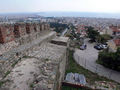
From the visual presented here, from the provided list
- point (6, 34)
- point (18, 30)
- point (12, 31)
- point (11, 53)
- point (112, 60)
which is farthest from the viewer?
point (112, 60)

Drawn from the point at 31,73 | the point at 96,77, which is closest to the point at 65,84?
the point at 31,73

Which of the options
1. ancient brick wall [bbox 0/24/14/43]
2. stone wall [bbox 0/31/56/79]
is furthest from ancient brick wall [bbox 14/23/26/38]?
ancient brick wall [bbox 0/24/14/43]

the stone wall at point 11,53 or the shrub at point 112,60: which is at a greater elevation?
the stone wall at point 11,53

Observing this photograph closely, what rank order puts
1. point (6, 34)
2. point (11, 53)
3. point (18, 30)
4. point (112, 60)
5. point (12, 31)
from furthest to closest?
point (112, 60), point (18, 30), point (12, 31), point (6, 34), point (11, 53)

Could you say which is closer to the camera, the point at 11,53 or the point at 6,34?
the point at 11,53

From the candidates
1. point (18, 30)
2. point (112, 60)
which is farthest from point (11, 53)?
point (112, 60)

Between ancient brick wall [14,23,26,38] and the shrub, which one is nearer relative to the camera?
ancient brick wall [14,23,26,38]

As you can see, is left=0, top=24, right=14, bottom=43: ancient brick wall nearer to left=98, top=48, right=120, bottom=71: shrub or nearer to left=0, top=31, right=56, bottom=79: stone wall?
left=0, top=31, right=56, bottom=79: stone wall

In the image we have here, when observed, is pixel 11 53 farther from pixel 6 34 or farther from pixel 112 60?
pixel 112 60

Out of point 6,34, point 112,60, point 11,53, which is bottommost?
point 112,60

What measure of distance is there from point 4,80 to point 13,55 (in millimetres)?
1153

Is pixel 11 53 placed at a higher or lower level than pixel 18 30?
lower

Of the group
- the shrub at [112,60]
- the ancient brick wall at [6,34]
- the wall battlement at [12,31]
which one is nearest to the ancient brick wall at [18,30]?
the wall battlement at [12,31]

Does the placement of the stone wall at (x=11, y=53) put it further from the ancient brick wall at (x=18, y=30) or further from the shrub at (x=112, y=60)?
the shrub at (x=112, y=60)
